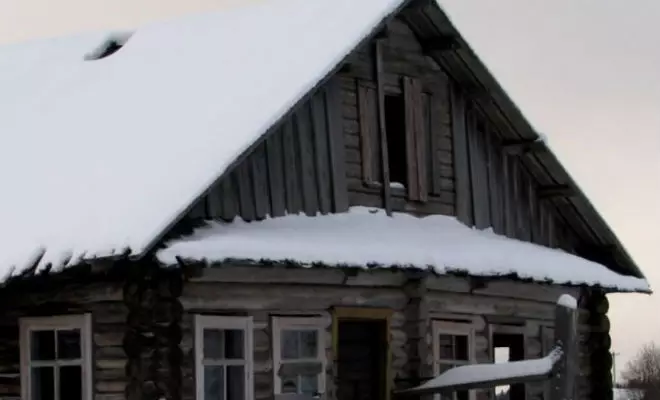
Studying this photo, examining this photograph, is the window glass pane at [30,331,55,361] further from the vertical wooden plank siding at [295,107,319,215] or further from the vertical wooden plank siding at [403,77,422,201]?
the vertical wooden plank siding at [403,77,422,201]

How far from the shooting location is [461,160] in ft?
59.8

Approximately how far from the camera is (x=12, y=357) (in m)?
15.7

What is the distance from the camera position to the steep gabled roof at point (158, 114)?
565 inches

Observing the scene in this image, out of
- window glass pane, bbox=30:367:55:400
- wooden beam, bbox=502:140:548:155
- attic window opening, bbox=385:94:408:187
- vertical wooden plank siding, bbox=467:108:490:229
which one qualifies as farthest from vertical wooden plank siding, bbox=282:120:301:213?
wooden beam, bbox=502:140:548:155

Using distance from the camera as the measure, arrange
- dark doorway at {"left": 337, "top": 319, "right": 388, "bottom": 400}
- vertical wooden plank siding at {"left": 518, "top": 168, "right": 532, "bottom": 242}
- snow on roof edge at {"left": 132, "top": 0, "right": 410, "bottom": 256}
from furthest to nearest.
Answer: vertical wooden plank siding at {"left": 518, "top": 168, "right": 532, "bottom": 242} → dark doorway at {"left": 337, "top": 319, "right": 388, "bottom": 400} → snow on roof edge at {"left": 132, "top": 0, "right": 410, "bottom": 256}

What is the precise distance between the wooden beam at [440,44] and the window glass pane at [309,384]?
14.6 ft

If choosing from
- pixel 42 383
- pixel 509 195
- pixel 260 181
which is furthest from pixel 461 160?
pixel 42 383

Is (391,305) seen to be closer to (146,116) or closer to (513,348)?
(513,348)

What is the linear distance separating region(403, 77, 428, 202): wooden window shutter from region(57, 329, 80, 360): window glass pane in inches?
169

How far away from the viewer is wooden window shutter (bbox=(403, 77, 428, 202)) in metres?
17.4

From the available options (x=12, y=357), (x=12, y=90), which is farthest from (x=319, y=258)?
(x=12, y=90)

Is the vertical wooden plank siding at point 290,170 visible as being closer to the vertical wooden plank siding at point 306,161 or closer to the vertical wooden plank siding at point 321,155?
the vertical wooden plank siding at point 306,161

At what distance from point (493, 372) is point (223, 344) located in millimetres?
2776

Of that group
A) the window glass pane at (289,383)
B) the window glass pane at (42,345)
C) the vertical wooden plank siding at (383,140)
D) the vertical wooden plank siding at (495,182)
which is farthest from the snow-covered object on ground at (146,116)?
the vertical wooden plank siding at (495,182)
